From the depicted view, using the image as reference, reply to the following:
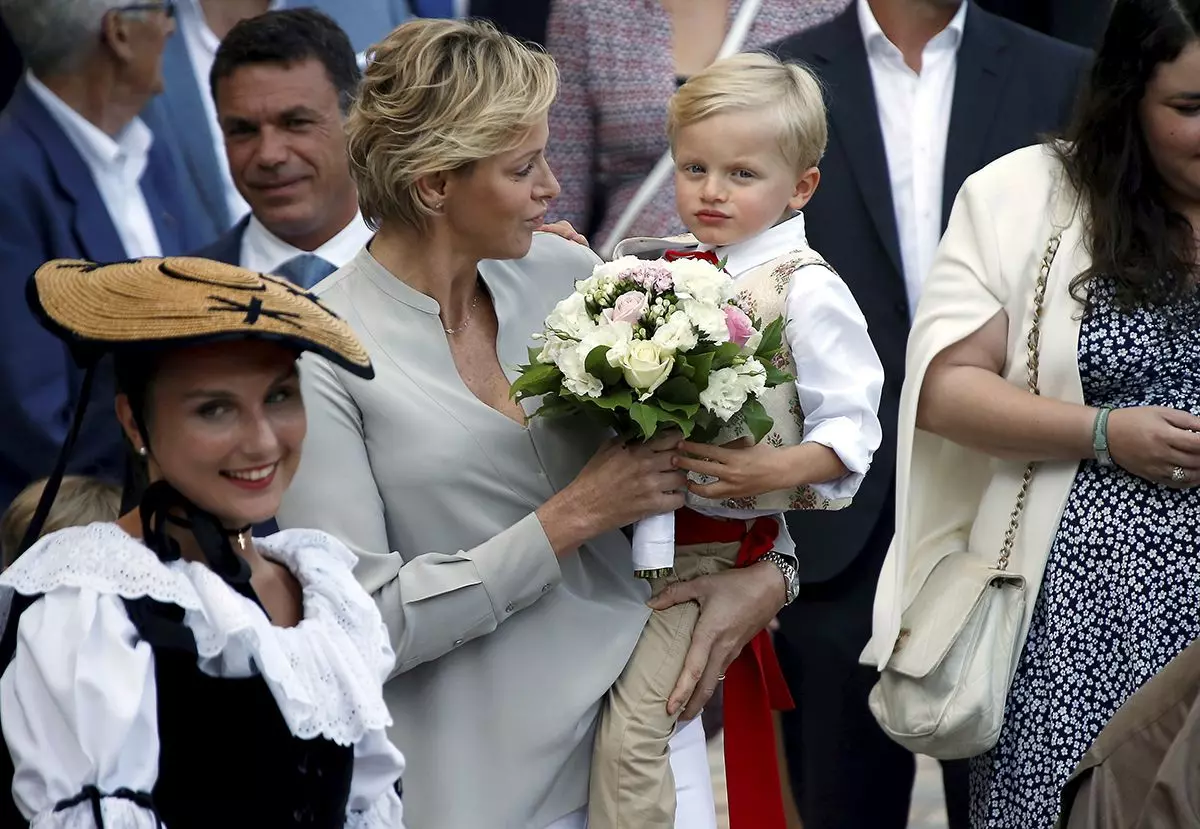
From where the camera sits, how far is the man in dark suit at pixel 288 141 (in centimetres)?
412

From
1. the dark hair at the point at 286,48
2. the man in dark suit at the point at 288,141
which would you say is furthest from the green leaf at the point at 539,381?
the dark hair at the point at 286,48

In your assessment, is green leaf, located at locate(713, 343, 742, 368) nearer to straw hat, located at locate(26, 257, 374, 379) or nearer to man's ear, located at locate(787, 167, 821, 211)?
man's ear, located at locate(787, 167, 821, 211)

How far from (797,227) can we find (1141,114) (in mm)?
745

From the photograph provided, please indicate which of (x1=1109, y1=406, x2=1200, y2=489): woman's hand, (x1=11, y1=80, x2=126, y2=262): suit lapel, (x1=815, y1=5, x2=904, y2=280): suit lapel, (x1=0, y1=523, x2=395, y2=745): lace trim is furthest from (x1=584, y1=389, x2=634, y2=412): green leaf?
(x1=815, y1=5, x2=904, y2=280): suit lapel

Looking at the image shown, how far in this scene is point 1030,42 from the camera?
481cm

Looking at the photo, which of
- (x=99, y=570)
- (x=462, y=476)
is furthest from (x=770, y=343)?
(x=99, y=570)

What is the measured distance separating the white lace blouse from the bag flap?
140 cm

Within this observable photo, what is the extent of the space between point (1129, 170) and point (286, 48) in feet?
6.41

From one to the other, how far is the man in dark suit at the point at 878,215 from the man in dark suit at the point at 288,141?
1.28 m

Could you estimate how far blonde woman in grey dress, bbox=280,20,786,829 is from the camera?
2889 millimetres

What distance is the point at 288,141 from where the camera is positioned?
413 cm

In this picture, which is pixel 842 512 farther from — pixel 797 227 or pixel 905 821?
pixel 797 227

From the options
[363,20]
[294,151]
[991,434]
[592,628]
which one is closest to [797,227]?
[991,434]

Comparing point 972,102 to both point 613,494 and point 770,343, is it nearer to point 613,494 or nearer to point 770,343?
point 770,343
